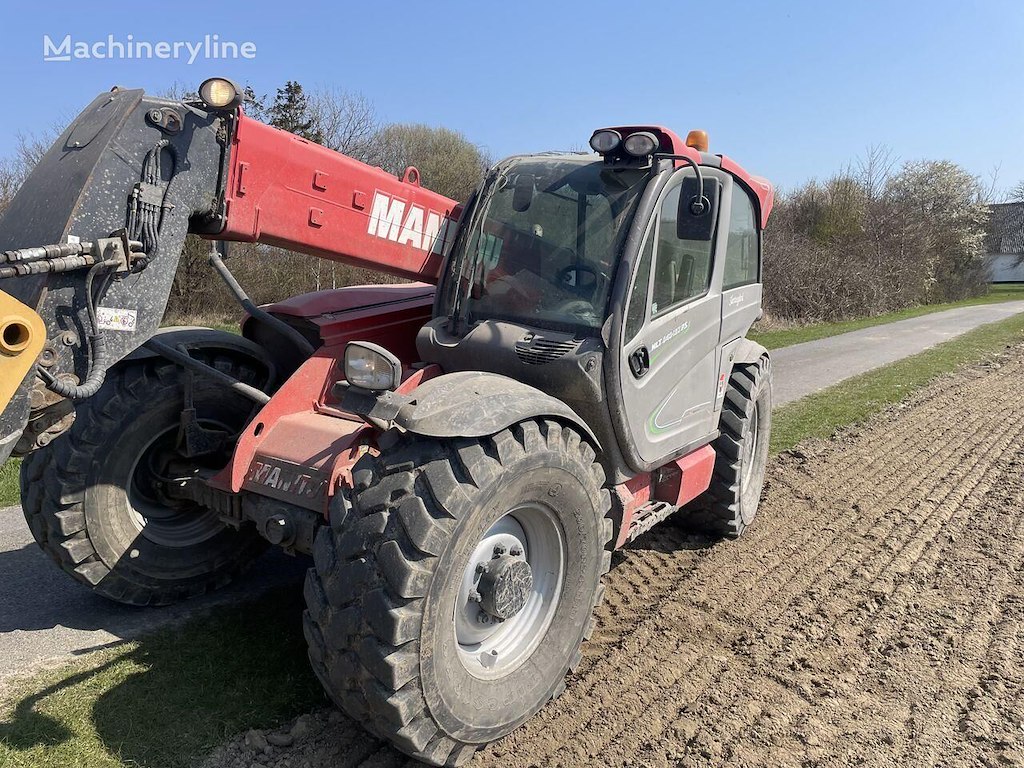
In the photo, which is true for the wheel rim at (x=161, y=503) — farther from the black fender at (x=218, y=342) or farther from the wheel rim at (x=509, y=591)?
the wheel rim at (x=509, y=591)

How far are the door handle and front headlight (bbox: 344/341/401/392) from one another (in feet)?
4.40

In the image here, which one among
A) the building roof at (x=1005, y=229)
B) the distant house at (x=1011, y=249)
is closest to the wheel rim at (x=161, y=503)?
the building roof at (x=1005, y=229)

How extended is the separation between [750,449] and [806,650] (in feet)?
6.61

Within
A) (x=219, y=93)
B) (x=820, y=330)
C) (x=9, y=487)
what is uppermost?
(x=219, y=93)

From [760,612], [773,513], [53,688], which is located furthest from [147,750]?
[773,513]

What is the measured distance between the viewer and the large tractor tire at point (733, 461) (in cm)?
513

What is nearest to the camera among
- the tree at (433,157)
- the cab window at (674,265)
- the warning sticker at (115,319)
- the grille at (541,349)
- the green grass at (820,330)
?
the warning sticker at (115,319)

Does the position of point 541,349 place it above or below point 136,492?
above

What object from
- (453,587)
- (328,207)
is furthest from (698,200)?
(453,587)

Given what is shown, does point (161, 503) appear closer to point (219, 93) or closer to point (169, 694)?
point (169, 694)

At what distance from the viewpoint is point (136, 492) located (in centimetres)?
410

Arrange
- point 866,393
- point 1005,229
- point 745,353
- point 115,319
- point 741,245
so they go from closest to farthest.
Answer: point 115,319 < point 741,245 < point 745,353 < point 866,393 < point 1005,229

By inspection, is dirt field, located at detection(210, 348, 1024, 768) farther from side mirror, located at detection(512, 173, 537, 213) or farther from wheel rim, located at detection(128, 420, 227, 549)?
side mirror, located at detection(512, 173, 537, 213)

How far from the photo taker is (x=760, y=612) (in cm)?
437
